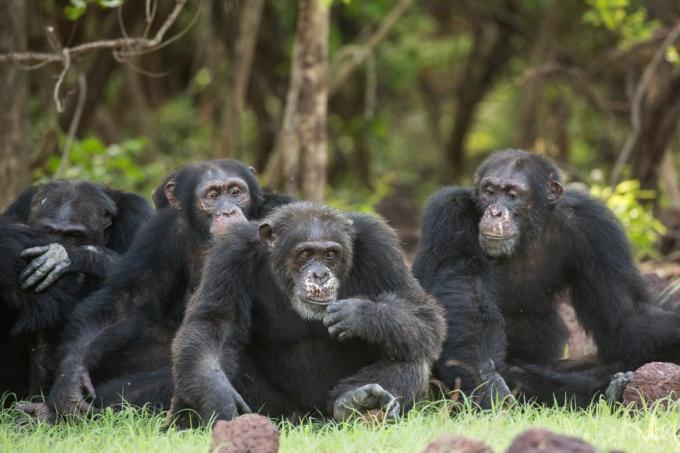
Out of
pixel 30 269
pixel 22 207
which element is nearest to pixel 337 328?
pixel 30 269

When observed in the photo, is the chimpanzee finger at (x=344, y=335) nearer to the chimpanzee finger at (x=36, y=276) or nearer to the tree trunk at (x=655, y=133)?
the chimpanzee finger at (x=36, y=276)

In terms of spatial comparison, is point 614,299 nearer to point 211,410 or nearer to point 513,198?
point 513,198

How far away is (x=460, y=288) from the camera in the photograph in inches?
318

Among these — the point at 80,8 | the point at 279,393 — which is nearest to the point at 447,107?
the point at 80,8

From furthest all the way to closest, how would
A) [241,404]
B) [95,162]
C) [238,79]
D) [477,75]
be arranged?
[477,75] < [238,79] < [95,162] < [241,404]

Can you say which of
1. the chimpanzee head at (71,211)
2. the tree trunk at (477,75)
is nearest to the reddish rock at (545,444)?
the chimpanzee head at (71,211)

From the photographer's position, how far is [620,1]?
13492 millimetres

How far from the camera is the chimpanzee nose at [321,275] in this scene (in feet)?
23.1

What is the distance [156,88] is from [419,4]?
5308 mm

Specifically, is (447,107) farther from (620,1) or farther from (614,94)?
(620,1)

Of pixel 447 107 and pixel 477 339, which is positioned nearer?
pixel 477 339

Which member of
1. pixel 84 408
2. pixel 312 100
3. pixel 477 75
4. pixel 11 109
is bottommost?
pixel 84 408

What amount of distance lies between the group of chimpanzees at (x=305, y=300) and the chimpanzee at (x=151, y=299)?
1 cm

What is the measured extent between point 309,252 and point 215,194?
5.39ft
